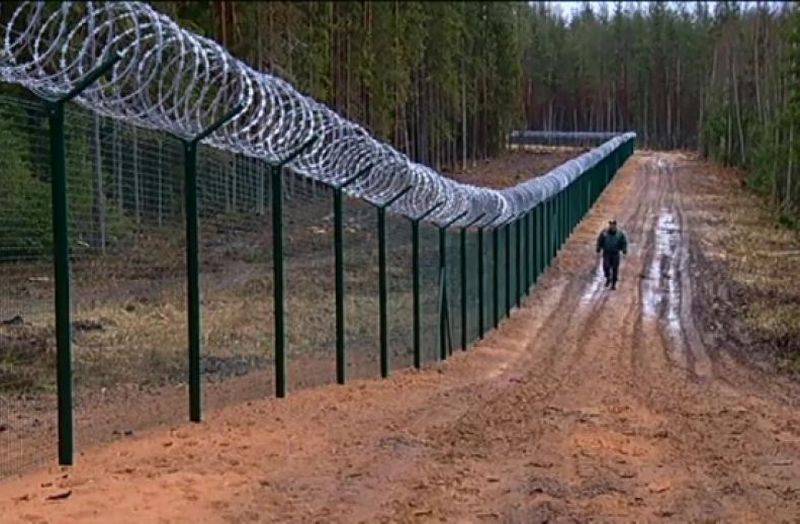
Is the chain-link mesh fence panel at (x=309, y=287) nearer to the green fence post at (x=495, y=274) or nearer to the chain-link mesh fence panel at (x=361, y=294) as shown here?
the chain-link mesh fence panel at (x=361, y=294)

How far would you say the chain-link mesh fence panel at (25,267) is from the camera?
7.14 meters

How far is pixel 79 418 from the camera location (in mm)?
8820

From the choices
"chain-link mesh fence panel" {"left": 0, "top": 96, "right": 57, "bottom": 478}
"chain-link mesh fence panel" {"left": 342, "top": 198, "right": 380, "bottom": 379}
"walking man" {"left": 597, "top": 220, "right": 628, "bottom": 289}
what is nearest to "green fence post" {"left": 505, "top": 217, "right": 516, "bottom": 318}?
"chain-link mesh fence panel" {"left": 342, "top": 198, "right": 380, "bottom": 379}

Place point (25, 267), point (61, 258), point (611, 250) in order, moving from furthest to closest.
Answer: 1. point (611, 250)
2. point (25, 267)
3. point (61, 258)

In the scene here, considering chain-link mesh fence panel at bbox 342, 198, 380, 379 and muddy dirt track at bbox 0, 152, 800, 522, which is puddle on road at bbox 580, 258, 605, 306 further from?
muddy dirt track at bbox 0, 152, 800, 522

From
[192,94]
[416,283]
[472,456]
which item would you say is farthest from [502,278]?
[472,456]

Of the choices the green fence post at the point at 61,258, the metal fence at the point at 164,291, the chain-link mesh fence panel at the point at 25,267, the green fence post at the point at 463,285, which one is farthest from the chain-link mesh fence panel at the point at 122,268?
the green fence post at the point at 463,285

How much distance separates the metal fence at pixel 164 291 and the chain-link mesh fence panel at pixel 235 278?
0.11 ft

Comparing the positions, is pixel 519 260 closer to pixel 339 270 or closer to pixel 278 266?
pixel 339 270

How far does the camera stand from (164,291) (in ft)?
41.6

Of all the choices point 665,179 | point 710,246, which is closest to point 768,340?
point 710,246

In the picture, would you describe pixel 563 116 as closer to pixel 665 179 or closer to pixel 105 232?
pixel 665 179

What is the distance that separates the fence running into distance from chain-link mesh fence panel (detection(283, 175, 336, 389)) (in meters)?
0.06

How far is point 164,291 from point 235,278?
4518 millimetres
